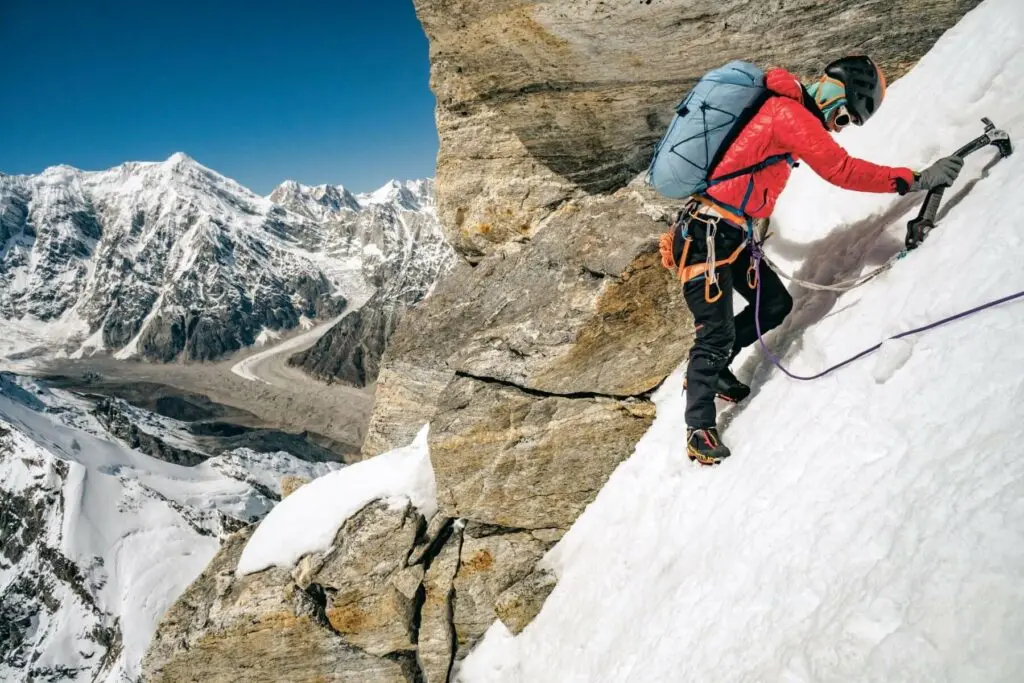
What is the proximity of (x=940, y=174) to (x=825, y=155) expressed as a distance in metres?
Result: 1.02

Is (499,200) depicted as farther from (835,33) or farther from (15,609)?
(15,609)

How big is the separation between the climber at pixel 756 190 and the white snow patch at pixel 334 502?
5215 mm

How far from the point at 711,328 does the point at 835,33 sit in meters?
5.71

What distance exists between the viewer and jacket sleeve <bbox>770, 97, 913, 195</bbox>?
14.5 ft

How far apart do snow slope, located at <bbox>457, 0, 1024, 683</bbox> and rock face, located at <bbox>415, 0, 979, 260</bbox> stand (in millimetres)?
1426

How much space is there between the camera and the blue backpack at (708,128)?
4520 mm

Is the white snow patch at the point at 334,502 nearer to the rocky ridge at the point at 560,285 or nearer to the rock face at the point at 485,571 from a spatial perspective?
the rocky ridge at the point at 560,285

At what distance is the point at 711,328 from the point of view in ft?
17.2

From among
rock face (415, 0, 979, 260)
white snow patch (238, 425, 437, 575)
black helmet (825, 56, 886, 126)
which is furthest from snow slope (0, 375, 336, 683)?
black helmet (825, 56, 886, 126)

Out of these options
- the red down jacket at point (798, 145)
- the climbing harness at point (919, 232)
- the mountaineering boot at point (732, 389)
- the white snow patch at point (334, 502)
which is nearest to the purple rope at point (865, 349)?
the climbing harness at point (919, 232)

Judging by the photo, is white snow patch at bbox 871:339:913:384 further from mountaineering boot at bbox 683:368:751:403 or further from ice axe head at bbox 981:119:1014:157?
ice axe head at bbox 981:119:1014:157

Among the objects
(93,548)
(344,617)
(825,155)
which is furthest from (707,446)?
(93,548)

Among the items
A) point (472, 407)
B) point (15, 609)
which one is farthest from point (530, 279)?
point (15, 609)

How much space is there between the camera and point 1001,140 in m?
4.46
